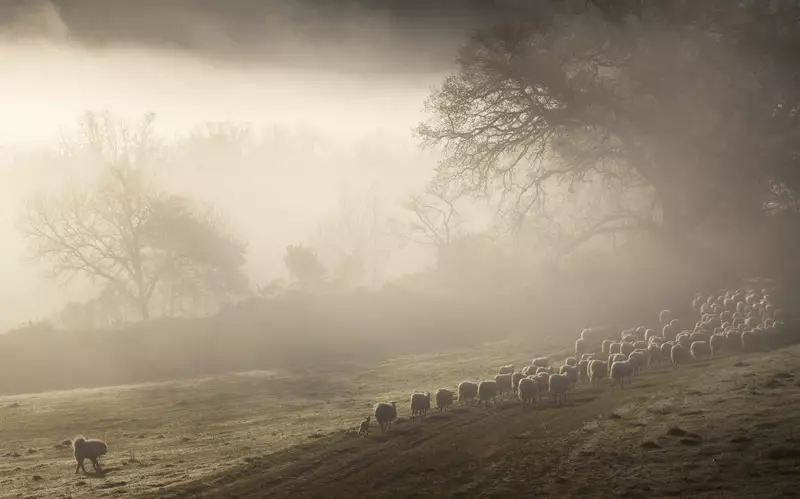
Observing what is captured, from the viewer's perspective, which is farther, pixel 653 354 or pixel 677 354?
pixel 653 354

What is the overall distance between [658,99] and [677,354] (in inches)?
893

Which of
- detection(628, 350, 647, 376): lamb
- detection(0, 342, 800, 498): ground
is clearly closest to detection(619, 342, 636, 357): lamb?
detection(628, 350, 647, 376): lamb

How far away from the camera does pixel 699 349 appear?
31.4m

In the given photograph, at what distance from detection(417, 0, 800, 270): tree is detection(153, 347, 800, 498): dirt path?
2576cm

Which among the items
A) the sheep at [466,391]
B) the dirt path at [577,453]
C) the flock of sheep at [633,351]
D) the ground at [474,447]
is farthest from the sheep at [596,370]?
the sheep at [466,391]

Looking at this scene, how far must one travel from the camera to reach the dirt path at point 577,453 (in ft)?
50.0

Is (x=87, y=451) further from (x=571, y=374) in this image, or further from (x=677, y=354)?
(x=677, y=354)

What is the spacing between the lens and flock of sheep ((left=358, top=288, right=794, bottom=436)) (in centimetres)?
2592

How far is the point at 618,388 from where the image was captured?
1044 inches

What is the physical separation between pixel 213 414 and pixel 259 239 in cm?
9561

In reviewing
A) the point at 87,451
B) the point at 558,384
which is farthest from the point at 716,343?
the point at 87,451

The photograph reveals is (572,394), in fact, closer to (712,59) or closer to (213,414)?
(213,414)

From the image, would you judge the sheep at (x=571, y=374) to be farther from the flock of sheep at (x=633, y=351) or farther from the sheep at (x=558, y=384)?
the sheep at (x=558, y=384)

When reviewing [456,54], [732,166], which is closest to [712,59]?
[732,166]
